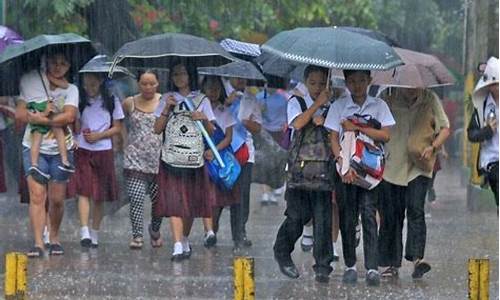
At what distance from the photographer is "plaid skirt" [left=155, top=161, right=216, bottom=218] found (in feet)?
39.7

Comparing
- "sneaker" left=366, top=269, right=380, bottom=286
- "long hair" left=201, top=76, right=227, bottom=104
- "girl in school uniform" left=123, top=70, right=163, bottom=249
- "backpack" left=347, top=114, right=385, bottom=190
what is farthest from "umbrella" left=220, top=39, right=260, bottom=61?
"sneaker" left=366, top=269, right=380, bottom=286

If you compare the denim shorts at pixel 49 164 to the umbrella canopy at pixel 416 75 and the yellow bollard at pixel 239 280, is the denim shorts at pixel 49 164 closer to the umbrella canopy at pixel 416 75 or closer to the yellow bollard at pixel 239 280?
the umbrella canopy at pixel 416 75

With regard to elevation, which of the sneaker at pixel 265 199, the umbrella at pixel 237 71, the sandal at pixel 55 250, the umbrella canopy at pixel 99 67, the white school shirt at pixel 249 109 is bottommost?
the sneaker at pixel 265 199

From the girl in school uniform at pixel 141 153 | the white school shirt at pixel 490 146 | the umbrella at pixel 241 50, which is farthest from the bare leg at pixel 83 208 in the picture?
the white school shirt at pixel 490 146

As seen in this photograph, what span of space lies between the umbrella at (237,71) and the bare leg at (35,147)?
5.05 ft

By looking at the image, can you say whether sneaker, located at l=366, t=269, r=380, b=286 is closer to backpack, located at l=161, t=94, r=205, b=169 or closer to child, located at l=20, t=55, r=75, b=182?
backpack, located at l=161, t=94, r=205, b=169

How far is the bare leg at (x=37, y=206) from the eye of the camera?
1208 centimetres

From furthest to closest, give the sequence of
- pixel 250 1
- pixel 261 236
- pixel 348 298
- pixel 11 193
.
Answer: pixel 250 1 < pixel 11 193 < pixel 261 236 < pixel 348 298

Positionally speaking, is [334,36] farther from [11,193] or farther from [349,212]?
[11,193]

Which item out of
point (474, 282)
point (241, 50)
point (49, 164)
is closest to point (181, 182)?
point (49, 164)

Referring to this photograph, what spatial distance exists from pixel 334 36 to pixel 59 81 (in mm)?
2699

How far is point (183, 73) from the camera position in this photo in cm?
1211

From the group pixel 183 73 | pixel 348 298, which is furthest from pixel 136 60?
pixel 348 298

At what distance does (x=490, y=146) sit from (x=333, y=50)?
139cm
